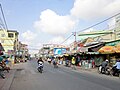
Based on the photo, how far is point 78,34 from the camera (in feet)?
207

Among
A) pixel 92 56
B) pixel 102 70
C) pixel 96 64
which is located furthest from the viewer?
pixel 92 56

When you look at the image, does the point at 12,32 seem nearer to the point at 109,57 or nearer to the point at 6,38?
the point at 6,38

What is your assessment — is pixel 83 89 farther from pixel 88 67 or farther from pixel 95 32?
pixel 95 32

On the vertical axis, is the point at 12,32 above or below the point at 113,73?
above

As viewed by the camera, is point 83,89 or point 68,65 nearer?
point 83,89

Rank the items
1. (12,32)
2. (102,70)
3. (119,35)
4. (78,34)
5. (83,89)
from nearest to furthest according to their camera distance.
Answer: (83,89) < (102,70) < (119,35) < (78,34) < (12,32)

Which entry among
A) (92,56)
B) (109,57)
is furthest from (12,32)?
(109,57)

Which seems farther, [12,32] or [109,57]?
[12,32]

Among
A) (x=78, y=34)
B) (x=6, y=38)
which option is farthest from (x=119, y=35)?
(x=6, y=38)

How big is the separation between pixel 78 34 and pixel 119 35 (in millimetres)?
27474

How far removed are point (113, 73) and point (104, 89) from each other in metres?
12.7

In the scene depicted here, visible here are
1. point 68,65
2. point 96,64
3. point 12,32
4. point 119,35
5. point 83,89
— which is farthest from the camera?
point 12,32

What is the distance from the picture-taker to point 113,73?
25891mm

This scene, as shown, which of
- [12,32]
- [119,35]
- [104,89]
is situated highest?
[12,32]
